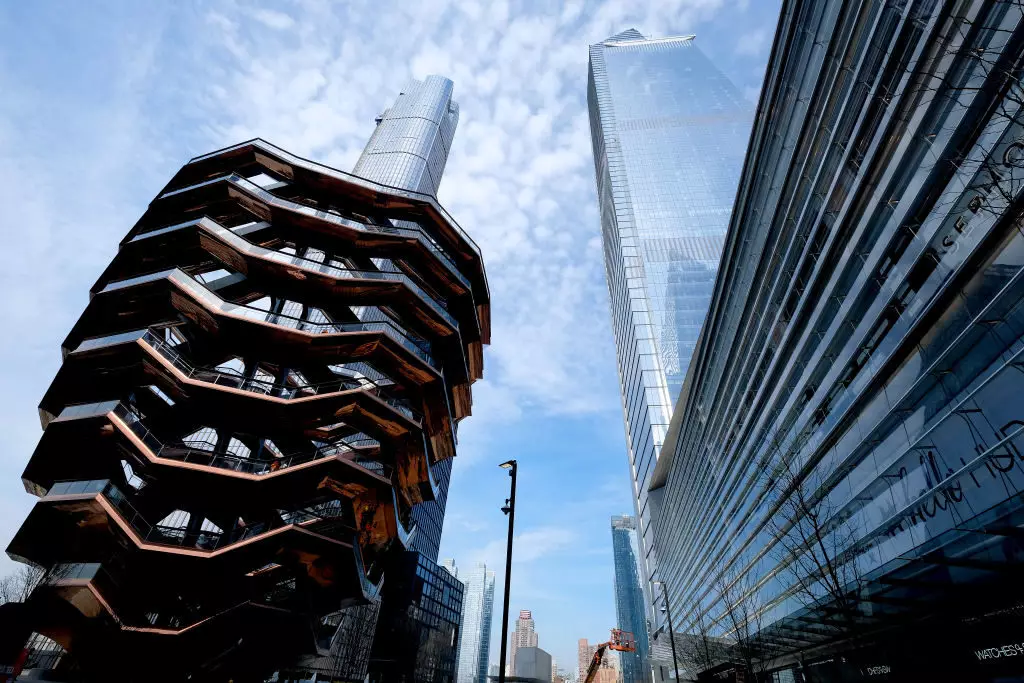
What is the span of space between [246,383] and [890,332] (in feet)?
96.6

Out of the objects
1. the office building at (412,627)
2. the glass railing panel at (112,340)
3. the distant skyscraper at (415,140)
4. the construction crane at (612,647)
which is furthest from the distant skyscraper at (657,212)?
the distant skyscraper at (415,140)

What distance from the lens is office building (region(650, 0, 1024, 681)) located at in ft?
33.8

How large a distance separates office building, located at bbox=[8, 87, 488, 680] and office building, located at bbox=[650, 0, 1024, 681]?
20874 mm

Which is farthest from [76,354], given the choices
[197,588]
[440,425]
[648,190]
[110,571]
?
[648,190]

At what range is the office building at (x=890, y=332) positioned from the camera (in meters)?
10.3

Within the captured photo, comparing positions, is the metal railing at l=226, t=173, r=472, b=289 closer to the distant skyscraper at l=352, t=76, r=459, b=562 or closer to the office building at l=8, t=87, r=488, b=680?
the office building at l=8, t=87, r=488, b=680

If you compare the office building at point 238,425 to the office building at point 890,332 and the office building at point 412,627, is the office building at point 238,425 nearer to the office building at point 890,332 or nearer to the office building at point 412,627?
the office building at point 890,332

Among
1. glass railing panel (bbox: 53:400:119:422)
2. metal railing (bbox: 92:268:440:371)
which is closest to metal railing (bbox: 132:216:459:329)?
metal railing (bbox: 92:268:440:371)

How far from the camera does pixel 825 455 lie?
59.9ft

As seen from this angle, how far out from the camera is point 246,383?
91.8ft

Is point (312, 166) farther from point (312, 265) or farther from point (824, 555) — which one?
point (824, 555)

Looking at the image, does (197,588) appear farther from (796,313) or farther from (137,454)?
(796,313)

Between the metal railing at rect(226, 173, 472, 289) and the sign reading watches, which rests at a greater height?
the metal railing at rect(226, 173, 472, 289)

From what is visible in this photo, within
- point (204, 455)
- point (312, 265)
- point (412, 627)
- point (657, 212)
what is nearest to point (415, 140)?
point (657, 212)
